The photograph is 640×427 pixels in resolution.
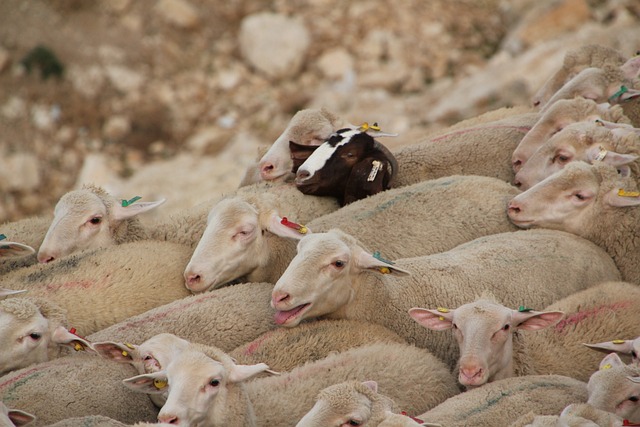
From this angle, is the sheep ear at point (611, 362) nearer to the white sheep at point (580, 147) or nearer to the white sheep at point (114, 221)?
the white sheep at point (580, 147)

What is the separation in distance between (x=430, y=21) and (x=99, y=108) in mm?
5663

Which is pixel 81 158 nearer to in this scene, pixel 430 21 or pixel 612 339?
pixel 430 21

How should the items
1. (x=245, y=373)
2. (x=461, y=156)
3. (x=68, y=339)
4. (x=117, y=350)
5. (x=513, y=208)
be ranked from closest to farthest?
(x=245, y=373)
(x=117, y=350)
(x=68, y=339)
(x=513, y=208)
(x=461, y=156)

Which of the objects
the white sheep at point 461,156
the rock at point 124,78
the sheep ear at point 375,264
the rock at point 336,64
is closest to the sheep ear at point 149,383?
the sheep ear at point 375,264

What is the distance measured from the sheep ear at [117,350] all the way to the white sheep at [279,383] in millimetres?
318

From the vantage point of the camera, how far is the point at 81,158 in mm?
16188

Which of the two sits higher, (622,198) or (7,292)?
(7,292)

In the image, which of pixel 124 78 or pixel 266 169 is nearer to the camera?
pixel 266 169

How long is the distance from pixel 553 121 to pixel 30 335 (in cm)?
401

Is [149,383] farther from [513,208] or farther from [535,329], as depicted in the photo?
[513,208]

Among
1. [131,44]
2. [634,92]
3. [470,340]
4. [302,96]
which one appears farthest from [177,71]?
[470,340]

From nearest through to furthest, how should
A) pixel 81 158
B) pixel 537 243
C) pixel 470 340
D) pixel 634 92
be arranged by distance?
pixel 470 340
pixel 537 243
pixel 634 92
pixel 81 158

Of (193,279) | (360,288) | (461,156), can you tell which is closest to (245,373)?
(360,288)

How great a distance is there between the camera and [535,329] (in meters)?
5.49
